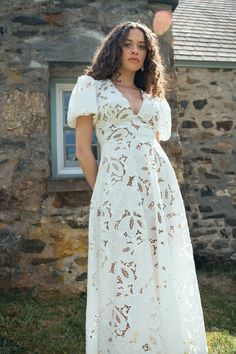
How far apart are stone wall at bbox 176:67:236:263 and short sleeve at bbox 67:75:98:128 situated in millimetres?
3804

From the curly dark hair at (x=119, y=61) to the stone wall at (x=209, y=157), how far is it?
11.6 feet

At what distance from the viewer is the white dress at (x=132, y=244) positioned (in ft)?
7.76

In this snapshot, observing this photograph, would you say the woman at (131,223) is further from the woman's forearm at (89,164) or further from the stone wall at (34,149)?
the stone wall at (34,149)

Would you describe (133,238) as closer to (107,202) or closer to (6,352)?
(107,202)

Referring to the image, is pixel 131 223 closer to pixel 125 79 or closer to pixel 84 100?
pixel 84 100

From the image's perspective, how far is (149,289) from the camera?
2375 mm

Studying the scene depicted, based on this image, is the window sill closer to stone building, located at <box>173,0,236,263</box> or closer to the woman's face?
the woman's face

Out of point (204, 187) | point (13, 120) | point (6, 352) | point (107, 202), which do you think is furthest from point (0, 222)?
point (204, 187)

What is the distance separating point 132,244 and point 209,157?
4.13 m

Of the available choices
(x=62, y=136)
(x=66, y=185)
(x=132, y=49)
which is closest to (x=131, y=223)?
(x=132, y=49)

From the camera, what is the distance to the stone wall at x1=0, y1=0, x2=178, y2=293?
14.2 ft

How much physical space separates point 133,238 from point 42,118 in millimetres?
2338

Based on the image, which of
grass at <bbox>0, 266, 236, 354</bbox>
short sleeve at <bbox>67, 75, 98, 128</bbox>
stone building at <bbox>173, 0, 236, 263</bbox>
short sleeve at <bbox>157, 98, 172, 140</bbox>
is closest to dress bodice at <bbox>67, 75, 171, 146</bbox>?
short sleeve at <bbox>67, 75, 98, 128</bbox>

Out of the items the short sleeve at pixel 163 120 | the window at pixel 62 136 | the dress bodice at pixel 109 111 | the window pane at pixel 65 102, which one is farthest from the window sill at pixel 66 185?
the dress bodice at pixel 109 111
